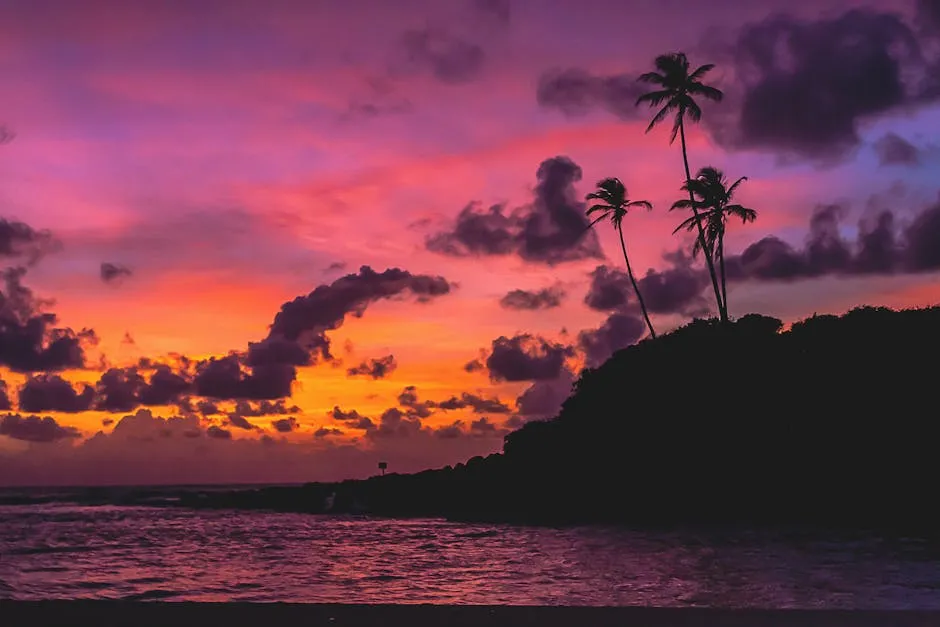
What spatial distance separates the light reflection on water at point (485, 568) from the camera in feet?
57.4

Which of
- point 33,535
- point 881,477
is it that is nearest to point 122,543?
point 33,535

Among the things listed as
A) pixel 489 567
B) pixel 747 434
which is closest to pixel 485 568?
pixel 489 567

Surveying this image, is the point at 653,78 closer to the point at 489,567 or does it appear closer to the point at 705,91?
the point at 705,91

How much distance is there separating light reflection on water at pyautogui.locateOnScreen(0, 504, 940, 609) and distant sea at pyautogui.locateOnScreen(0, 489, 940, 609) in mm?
52

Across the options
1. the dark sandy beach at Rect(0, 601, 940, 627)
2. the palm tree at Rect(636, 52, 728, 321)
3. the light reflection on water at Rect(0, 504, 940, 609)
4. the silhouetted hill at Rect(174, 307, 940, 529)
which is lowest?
the light reflection on water at Rect(0, 504, 940, 609)

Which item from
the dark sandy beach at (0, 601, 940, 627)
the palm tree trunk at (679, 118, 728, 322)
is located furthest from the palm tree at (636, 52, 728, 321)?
the dark sandy beach at (0, 601, 940, 627)

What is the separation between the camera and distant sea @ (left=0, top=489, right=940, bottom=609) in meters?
17.5

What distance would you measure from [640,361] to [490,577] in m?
36.7

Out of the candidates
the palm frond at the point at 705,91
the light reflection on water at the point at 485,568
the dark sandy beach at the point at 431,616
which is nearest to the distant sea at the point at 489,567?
the light reflection on water at the point at 485,568

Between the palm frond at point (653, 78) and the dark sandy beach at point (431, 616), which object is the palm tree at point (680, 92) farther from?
the dark sandy beach at point (431, 616)

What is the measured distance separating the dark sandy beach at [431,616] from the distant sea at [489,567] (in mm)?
2512

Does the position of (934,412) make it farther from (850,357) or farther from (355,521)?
(355,521)

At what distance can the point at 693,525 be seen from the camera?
139ft

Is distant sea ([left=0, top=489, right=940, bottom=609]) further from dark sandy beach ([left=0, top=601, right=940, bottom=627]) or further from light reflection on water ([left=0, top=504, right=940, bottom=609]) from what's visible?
→ dark sandy beach ([left=0, top=601, right=940, bottom=627])
